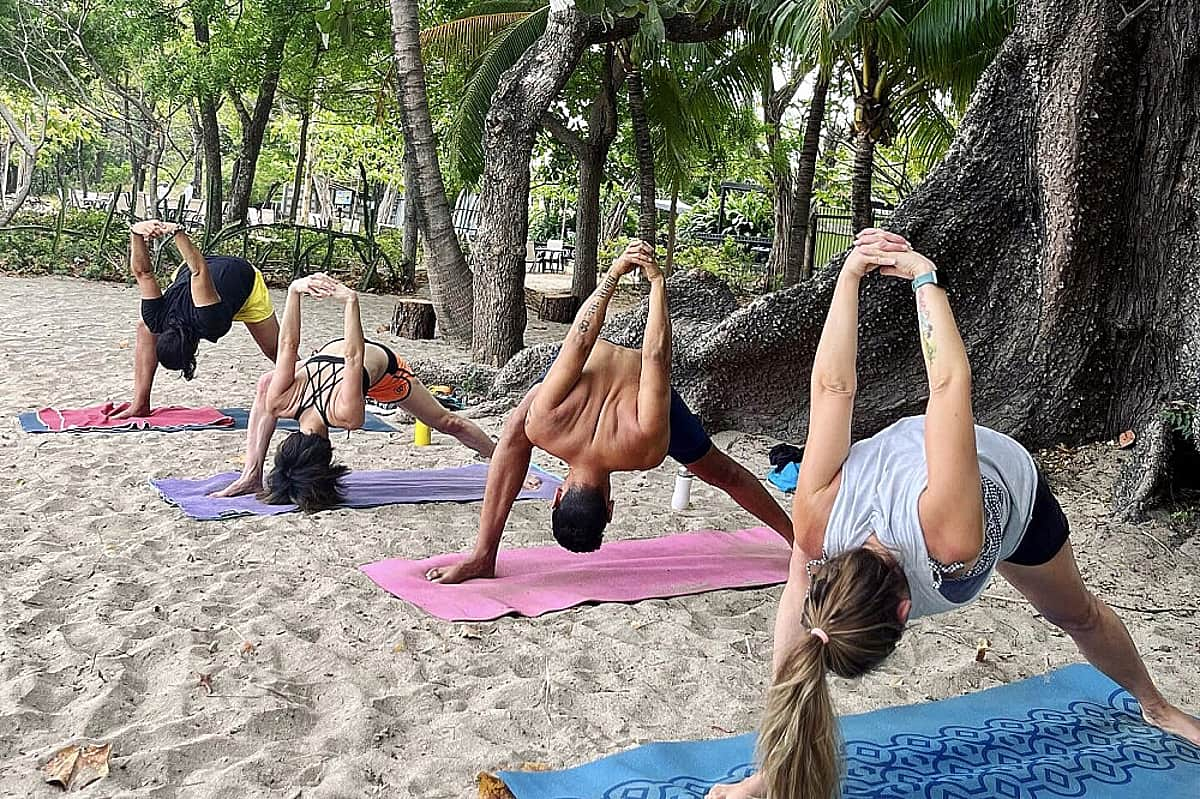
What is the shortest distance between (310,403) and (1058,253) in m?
4.05

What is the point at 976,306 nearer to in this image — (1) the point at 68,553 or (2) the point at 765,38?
(1) the point at 68,553

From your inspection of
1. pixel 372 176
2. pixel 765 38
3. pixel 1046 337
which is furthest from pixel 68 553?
pixel 372 176

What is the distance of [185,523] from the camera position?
4.76 meters

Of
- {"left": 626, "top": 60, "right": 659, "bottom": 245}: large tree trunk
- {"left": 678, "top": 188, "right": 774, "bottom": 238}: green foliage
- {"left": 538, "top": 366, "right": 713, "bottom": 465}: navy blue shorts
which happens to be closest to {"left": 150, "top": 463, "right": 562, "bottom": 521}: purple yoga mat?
{"left": 538, "top": 366, "right": 713, "bottom": 465}: navy blue shorts

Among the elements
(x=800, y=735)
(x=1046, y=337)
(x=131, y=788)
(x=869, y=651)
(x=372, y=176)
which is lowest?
(x=131, y=788)

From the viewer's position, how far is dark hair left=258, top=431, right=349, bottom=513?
500 centimetres

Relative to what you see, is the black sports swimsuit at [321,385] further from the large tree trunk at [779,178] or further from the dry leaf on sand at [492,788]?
the large tree trunk at [779,178]

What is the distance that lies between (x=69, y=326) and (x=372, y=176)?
48.9 feet

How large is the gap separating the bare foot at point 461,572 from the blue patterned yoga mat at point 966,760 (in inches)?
56.2

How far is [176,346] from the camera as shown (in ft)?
Result: 21.5

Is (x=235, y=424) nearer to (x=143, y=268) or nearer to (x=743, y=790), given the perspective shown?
(x=143, y=268)

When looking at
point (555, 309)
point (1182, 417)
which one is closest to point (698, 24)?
point (555, 309)

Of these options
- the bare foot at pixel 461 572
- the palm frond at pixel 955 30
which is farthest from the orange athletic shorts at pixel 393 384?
the palm frond at pixel 955 30

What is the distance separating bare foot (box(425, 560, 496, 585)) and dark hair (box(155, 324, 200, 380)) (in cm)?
309
